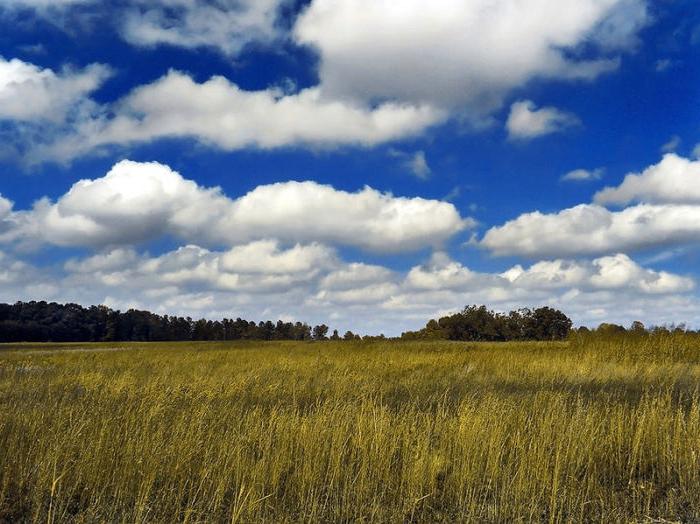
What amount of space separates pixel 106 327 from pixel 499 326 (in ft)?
260

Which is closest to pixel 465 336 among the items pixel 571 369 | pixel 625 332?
pixel 625 332

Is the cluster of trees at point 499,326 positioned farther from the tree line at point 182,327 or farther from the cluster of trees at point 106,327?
the cluster of trees at point 106,327

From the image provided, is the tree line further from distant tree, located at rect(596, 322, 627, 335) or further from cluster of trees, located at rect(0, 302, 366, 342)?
distant tree, located at rect(596, 322, 627, 335)

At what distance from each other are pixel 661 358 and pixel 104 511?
656 inches

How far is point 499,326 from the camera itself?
73375 millimetres

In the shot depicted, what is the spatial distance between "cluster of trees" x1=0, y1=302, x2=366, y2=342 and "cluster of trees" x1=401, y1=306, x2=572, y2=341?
76.7 ft

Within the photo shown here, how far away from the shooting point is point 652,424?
656 centimetres

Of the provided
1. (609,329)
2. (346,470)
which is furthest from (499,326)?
(346,470)

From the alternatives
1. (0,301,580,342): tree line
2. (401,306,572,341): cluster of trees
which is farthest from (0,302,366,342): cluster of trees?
(401,306,572,341): cluster of trees

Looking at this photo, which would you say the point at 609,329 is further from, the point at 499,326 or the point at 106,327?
the point at 106,327

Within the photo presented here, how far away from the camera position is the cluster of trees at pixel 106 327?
9394 cm

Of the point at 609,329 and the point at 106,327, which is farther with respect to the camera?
the point at 106,327

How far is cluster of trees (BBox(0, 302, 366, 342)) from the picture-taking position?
93.9 metres

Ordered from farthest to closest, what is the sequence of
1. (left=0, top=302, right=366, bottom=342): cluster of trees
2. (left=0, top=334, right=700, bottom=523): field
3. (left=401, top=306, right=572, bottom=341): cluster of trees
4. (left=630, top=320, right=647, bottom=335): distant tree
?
(left=0, top=302, right=366, bottom=342): cluster of trees < (left=401, top=306, right=572, bottom=341): cluster of trees < (left=630, top=320, right=647, bottom=335): distant tree < (left=0, top=334, right=700, bottom=523): field
